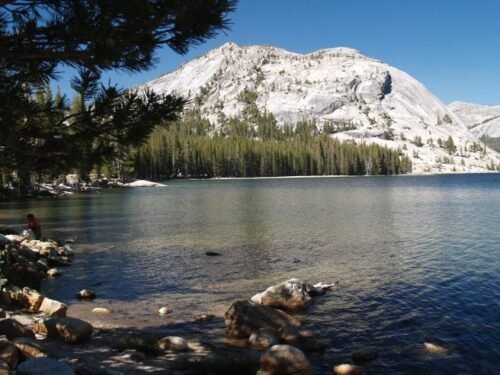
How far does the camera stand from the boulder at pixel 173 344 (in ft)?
43.5

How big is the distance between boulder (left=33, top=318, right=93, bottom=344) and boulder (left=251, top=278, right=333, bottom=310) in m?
7.82

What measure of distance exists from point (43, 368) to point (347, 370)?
25.5 ft

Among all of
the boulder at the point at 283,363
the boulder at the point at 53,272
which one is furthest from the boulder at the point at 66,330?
the boulder at the point at 53,272

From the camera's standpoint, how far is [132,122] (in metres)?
8.05

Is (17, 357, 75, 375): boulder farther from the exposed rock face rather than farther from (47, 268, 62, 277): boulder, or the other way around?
(47, 268, 62, 277): boulder

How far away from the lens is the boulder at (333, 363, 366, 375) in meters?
12.3

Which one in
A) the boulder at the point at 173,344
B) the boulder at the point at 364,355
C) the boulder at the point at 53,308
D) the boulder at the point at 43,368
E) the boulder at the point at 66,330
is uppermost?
the boulder at the point at 43,368

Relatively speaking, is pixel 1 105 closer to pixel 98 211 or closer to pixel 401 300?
pixel 401 300

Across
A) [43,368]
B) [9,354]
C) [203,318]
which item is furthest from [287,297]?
[43,368]

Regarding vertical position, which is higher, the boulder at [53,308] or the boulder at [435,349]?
the boulder at [53,308]

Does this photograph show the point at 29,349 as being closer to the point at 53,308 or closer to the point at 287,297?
the point at 53,308

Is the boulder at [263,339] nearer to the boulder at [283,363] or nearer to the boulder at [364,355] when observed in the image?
the boulder at [364,355]

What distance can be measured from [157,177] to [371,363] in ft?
550

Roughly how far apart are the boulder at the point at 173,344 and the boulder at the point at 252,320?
244 centimetres
